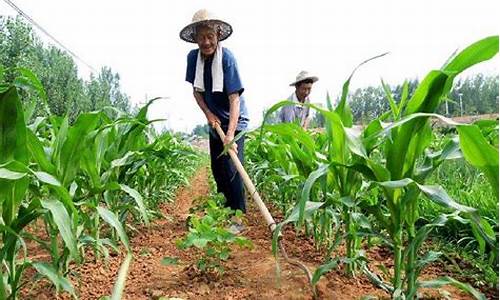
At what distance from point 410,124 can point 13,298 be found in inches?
51.5

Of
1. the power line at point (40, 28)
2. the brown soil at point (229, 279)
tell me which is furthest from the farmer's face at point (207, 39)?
the power line at point (40, 28)

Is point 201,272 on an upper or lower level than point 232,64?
lower

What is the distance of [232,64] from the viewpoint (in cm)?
298

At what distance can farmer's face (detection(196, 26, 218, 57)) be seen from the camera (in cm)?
288

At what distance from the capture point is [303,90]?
4508mm

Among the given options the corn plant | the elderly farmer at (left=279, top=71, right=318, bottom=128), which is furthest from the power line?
the corn plant

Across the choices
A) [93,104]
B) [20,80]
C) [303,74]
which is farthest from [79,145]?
[93,104]

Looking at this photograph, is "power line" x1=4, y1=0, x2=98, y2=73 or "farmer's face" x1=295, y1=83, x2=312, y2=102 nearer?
"farmer's face" x1=295, y1=83, x2=312, y2=102

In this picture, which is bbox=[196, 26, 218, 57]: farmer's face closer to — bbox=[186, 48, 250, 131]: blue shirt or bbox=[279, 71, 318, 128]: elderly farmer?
bbox=[186, 48, 250, 131]: blue shirt

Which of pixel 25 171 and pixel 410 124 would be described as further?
pixel 410 124

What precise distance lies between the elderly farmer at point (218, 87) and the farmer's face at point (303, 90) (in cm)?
136

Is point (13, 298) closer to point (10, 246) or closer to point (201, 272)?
point (10, 246)

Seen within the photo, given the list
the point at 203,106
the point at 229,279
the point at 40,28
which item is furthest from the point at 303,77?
the point at 40,28

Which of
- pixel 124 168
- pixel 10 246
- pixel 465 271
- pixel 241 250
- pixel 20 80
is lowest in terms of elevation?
pixel 465 271
